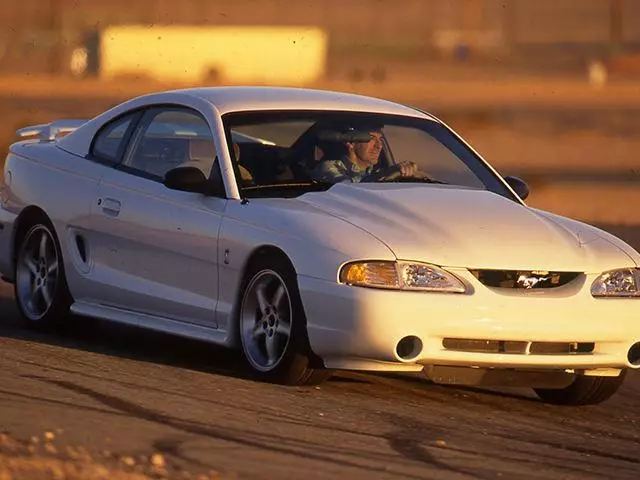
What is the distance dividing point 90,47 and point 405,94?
23.5 meters

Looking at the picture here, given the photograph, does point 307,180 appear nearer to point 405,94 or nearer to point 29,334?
point 29,334

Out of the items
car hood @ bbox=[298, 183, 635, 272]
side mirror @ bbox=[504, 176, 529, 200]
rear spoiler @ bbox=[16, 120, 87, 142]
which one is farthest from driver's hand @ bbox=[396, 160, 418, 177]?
rear spoiler @ bbox=[16, 120, 87, 142]

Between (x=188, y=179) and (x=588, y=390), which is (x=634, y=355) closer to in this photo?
(x=588, y=390)

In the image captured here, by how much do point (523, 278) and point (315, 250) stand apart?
99 centimetres

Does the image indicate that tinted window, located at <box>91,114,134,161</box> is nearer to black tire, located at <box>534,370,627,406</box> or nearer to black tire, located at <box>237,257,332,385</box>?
black tire, located at <box>237,257,332,385</box>

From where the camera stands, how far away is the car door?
10242 mm

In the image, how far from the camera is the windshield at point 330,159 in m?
10.4

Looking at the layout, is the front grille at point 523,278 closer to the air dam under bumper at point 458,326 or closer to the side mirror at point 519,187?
the air dam under bumper at point 458,326

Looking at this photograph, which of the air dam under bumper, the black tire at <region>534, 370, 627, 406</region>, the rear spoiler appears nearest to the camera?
the air dam under bumper

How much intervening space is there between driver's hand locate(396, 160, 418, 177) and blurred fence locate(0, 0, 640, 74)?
81.4 meters

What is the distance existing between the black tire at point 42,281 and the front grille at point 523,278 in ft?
9.90

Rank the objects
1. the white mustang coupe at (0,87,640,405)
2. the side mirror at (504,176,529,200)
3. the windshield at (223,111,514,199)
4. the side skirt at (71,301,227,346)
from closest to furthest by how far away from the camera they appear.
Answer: the white mustang coupe at (0,87,640,405), the side skirt at (71,301,227,346), the windshield at (223,111,514,199), the side mirror at (504,176,529,200)

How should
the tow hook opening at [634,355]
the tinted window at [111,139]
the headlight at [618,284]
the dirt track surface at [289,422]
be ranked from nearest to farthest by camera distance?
the dirt track surface at [289,422] < the headlight at [618,284] < the tow hook opening at [634,355] < the tinted window at [111,139]

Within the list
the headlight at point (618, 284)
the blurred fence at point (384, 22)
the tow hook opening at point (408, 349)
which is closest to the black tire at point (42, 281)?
the tow hook opening at point (408, 349)
